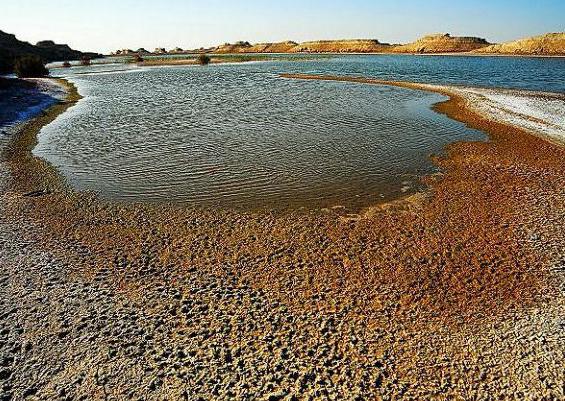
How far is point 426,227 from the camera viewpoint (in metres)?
11.7

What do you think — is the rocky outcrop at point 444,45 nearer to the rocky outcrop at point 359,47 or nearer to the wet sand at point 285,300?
the rocky outcrop at point 359,47

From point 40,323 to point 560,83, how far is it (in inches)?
2248

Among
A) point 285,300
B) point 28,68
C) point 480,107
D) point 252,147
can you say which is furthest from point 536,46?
point 285,300

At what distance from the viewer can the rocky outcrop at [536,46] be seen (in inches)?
4983

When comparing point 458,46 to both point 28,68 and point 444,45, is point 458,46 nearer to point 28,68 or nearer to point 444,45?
point 444,45

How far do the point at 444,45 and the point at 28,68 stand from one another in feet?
534

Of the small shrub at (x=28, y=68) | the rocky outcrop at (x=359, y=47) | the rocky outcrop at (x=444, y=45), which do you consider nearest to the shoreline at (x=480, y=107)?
the small shrub at (x=28, y=68)

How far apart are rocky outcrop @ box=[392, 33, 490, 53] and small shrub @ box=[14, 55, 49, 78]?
492 ft

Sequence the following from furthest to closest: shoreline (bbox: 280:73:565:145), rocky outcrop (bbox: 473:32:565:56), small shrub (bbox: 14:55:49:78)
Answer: rocky outcrop (bbox: 473:32:565:56) → small shrub (bbox: 14:55:49:78) → shoreline (bbox: 280:73:565:145)

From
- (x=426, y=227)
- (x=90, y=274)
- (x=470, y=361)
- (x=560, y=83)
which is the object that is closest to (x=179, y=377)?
(x=90, y=274)

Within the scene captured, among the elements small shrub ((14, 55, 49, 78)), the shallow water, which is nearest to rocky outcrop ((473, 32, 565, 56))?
the shallow water

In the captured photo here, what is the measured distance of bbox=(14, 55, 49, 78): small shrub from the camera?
52.5 meters

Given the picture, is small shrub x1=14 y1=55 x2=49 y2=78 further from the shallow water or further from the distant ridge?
the distant ridge

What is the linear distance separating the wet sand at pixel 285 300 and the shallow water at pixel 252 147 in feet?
5.65
